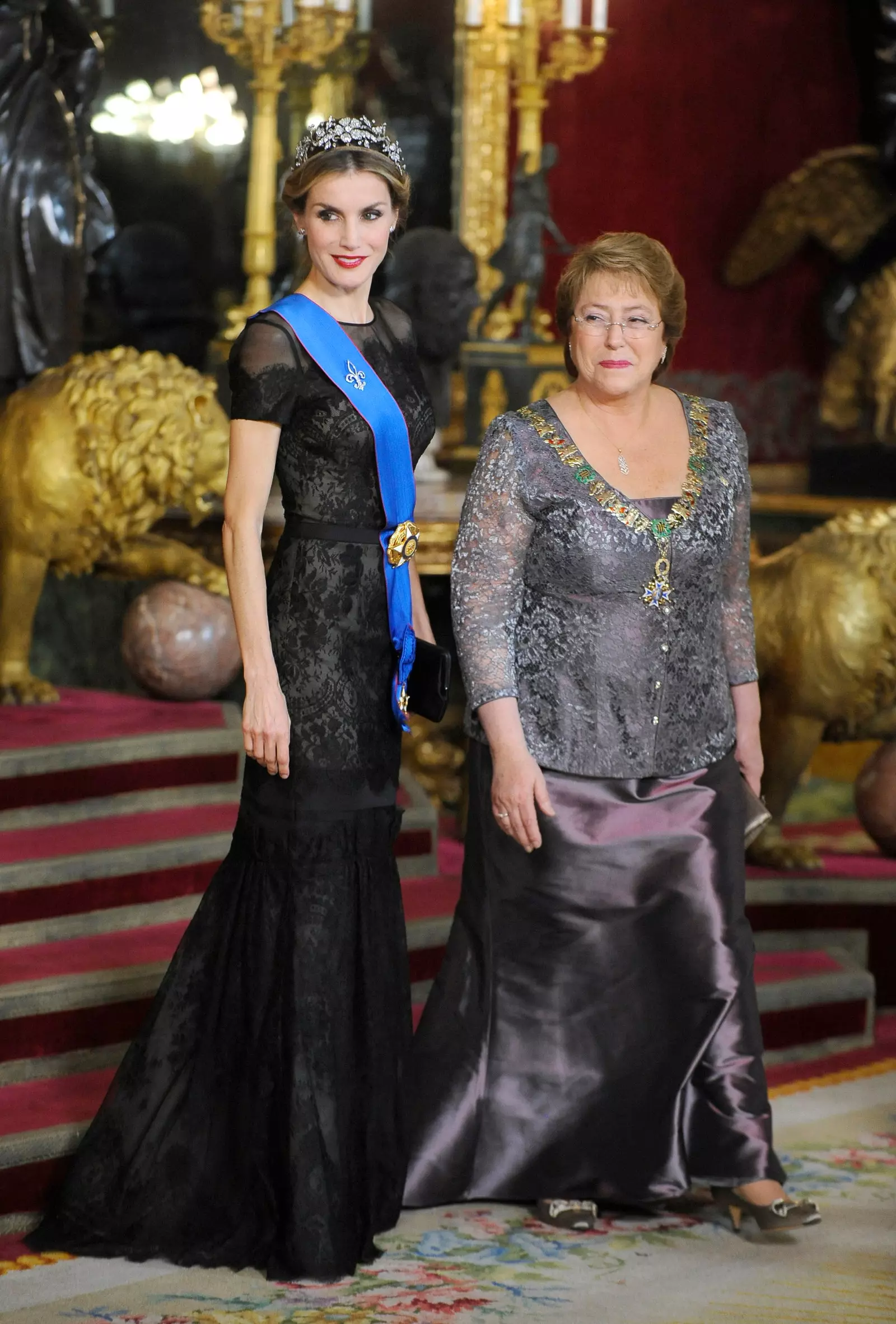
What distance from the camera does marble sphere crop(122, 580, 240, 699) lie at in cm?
530

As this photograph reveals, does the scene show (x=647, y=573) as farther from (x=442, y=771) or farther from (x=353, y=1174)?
(x=442, y=771)

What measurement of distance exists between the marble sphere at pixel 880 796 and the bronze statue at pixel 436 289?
2177mm

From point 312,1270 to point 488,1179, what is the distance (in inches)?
19.3

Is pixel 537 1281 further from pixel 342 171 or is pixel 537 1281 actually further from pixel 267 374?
pixel 342 171

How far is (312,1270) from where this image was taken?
3.03 m

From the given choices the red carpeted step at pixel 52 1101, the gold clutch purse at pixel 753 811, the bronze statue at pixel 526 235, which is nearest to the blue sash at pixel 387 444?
the gold clutch purse at pixel 753 811

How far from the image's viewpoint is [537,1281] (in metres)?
3.11

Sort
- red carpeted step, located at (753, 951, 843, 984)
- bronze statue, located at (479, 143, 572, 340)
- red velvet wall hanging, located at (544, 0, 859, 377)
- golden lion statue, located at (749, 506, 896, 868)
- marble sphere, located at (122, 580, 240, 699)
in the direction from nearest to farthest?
1. red carpeted step, located at (753, 951, 843, 984)
2. golden lion statue, located at (749, 506, 896, 868)
3. marble sphere, located at (122, 580, 240, 699)
4. bronze statue, located at (479, 143, 572, 340)
5. red velvet wall hanging, located at (544, 0, 859, 377)

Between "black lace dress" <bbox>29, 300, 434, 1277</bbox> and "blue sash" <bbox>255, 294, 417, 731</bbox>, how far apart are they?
2 centimetres

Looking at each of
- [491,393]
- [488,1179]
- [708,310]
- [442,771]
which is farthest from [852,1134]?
[708,310]

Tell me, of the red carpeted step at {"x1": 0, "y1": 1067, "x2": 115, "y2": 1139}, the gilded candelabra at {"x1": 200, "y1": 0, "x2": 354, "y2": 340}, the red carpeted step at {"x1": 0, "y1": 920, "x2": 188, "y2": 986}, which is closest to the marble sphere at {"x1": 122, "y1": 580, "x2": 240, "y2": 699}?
Result: the red carpeted step at {"x1": 0, "y1": 920, "x2": 188, "y2": 986}

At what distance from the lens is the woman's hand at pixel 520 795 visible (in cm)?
313

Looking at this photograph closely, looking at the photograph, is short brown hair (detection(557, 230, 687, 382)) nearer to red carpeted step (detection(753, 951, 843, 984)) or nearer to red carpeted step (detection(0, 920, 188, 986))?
red carpeted step (detection(0, 920, 188, 986))

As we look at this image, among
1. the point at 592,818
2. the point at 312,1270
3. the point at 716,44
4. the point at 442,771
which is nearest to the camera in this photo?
the point at 312,1270
